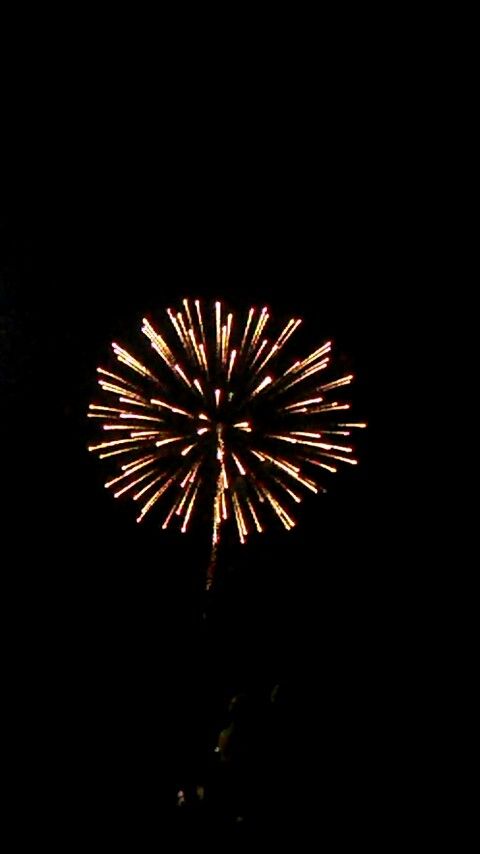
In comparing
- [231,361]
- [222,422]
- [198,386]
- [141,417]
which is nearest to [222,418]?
[222,422]

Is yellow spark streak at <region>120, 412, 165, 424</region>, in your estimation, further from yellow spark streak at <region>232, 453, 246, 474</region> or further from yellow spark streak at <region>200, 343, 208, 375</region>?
yellow spark streak at <region>232, 453, 246, 474</region>

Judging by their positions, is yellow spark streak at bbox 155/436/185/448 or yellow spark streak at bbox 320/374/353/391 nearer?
yellow spark streak at bbox 320/374/353/391

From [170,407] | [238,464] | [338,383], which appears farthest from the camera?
[238,464]

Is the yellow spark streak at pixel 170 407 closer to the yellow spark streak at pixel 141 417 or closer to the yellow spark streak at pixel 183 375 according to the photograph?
the yellow spark streak at pixel 141 417

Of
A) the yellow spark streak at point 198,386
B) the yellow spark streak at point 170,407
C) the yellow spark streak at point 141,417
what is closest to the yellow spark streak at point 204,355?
the yellow spark streak at point 198,386

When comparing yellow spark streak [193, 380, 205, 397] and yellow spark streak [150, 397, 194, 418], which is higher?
yellow spark streak [193, 380, 205, 397]

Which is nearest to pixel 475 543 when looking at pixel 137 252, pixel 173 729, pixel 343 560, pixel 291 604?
pixel 343 560

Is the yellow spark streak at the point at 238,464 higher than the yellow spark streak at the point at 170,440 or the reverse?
the reverse

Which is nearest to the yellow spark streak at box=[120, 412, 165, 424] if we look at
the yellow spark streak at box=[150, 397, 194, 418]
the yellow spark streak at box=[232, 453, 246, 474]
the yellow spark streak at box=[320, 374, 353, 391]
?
the yellow spark streak at box=[150, 397, 194, 418]

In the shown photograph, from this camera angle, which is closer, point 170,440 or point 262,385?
point 262,385

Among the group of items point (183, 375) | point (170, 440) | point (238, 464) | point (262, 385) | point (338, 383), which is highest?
point (183, 375)

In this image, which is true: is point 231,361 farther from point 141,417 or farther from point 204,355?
point 141,417

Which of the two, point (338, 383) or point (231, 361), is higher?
point (231, 361)

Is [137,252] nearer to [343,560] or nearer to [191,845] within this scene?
[343,560]
